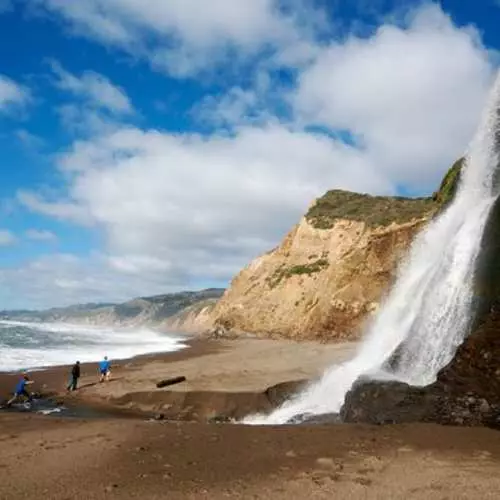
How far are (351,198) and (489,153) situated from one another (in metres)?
42.8

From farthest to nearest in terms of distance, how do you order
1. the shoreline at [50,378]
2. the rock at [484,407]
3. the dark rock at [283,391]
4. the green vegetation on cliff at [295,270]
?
the green vegetation on cliff at [295,270] < the shoreline at [50,378] < the dark rock at [283,391] < the rock at [484,407]

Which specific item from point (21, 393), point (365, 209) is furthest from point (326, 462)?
point (365, 209)

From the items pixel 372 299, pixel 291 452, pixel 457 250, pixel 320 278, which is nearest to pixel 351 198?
pixel 320 278

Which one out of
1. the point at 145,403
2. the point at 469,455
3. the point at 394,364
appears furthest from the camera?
the point at 145,403

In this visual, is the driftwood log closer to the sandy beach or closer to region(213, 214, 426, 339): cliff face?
the sandy beach

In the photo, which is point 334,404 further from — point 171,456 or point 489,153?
point 489,153

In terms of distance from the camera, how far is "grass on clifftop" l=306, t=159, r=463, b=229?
150 feet

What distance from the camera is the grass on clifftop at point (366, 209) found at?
4575 cm

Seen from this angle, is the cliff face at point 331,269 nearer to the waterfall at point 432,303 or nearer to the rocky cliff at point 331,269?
the rocky cliff at point 331,269

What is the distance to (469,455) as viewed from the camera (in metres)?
8.86

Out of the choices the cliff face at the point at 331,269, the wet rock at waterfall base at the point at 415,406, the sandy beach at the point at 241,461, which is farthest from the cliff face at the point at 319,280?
the sandy beach at the point at 241,461

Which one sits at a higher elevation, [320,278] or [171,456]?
[320,278]

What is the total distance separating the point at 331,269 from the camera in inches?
1884

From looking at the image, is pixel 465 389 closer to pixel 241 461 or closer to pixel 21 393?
pixel 241 461
